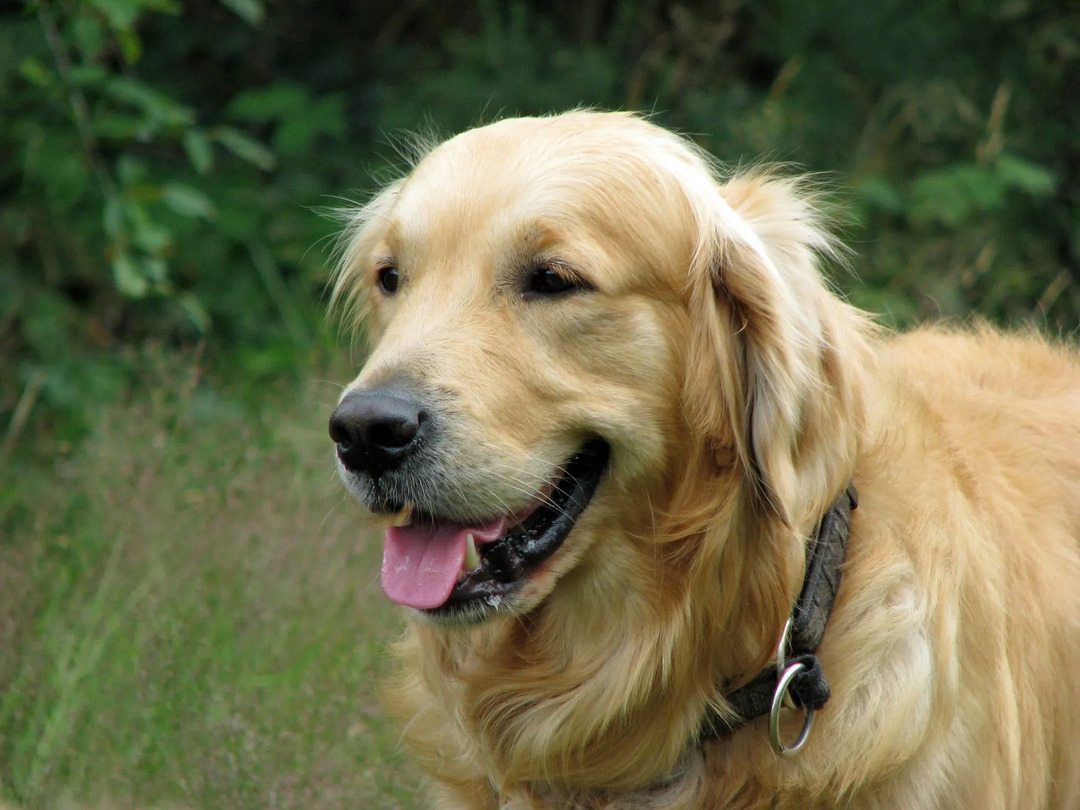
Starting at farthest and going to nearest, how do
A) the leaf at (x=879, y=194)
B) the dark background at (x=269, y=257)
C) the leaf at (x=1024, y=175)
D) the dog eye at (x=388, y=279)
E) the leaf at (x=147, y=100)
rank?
the leaf at (x=879, y=194)
the leaf at (x=1024, y=175)
the leaf at (x=147, y=100)
the dark background at (x=269, y=257)
the dog eye at (x=388, y=279)

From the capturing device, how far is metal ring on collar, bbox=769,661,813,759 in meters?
2.45

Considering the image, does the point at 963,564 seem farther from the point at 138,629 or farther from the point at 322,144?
the point at 322,144

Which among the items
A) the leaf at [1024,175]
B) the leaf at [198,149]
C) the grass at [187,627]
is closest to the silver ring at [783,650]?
the grass at [187,627]

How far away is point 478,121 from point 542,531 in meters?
3.90

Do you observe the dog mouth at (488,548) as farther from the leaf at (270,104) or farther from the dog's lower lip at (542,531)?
the leaf at (270,104)

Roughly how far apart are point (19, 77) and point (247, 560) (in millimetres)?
2975

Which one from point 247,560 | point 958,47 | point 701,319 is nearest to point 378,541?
point 247,560

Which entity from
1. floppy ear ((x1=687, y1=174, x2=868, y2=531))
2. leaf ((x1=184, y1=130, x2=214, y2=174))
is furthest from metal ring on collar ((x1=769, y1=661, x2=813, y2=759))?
leaf ((x1=184, y1=130, x2=214, y2=174))

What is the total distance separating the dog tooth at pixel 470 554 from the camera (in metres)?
2.65

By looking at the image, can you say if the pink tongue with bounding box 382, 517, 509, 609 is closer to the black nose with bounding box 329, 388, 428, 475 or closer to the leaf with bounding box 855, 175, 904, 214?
the black nose with bounding box 329, 388, 428, 475

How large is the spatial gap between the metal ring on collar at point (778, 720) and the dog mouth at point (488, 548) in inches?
21.6

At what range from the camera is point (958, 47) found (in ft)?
22.2

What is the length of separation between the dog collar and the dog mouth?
49 centimetres

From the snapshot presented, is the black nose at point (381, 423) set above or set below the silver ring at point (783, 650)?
above
